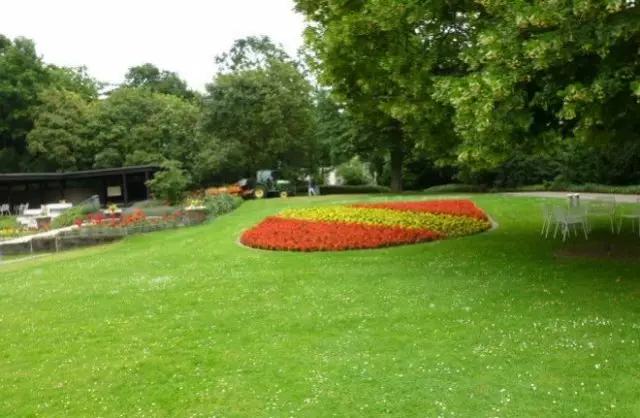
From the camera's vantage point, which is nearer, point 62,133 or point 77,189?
point 77,189

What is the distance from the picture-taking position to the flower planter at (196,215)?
2217 cm

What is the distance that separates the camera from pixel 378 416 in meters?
4.61

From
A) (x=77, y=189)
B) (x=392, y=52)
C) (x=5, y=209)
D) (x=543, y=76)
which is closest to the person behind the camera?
(x=543, y=76)

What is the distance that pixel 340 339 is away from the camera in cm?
648

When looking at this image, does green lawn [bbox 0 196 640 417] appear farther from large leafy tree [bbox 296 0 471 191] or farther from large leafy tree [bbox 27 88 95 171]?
large leafy tree [bbox 27 88 95 171]

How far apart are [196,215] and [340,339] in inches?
666

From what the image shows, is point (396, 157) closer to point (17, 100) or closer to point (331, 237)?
point (331, 237)

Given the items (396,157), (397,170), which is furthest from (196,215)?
(397,170)

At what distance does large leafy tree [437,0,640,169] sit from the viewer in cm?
630

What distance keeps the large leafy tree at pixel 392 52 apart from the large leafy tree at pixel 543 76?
1.23m

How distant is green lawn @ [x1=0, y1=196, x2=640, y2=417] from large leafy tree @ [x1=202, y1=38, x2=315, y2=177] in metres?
25.5

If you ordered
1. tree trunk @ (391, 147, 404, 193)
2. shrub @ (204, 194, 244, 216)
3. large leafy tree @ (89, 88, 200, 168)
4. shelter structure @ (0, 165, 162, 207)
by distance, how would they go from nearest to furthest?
1. shrub @ (204, 194, 244, 216)
2. tree trunk @ (391, 147, 404, 193)
3. shelter structure @ (0, 165, 162, 207)
4. large leafy tree @ (89, 88, 200, 168)

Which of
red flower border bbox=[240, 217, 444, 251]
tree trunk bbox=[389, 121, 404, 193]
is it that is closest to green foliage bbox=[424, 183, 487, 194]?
tree trunk bbox=[389, 121, 404, 193]

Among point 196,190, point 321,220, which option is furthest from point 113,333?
point 196,190
